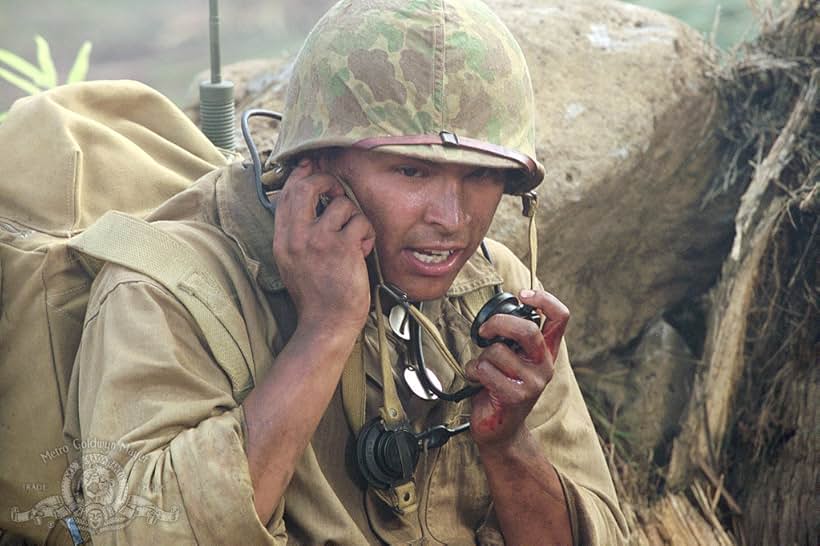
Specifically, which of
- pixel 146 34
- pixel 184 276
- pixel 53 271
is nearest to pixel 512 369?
pixel 184 276

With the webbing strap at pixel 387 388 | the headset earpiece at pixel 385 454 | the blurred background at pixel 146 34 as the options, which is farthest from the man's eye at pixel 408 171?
the blurred background at pixel 146 34

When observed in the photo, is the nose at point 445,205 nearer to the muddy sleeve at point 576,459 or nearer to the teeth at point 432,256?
the teeth at point 432,256

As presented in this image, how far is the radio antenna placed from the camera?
158 inches

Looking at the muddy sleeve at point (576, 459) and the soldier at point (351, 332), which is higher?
the soldier at point (351, 332)

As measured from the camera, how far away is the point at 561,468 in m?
3.29

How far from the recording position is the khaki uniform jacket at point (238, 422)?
246cm

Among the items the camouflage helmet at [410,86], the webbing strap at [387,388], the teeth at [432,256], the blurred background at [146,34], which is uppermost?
the camouflage helmet at [410,86]

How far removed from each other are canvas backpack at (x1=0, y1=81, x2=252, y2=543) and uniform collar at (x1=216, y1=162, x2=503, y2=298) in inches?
6.7

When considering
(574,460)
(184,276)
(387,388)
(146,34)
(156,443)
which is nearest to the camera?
(156,443)

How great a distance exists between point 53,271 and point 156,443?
24.1 inches

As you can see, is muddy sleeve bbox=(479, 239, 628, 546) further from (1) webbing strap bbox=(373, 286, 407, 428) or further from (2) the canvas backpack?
(2) the canvas backpack

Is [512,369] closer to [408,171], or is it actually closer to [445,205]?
[445,205]

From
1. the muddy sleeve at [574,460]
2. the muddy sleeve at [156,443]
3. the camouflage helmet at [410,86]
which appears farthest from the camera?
the muddy sleeve at [574,460]

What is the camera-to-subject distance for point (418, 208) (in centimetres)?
280
